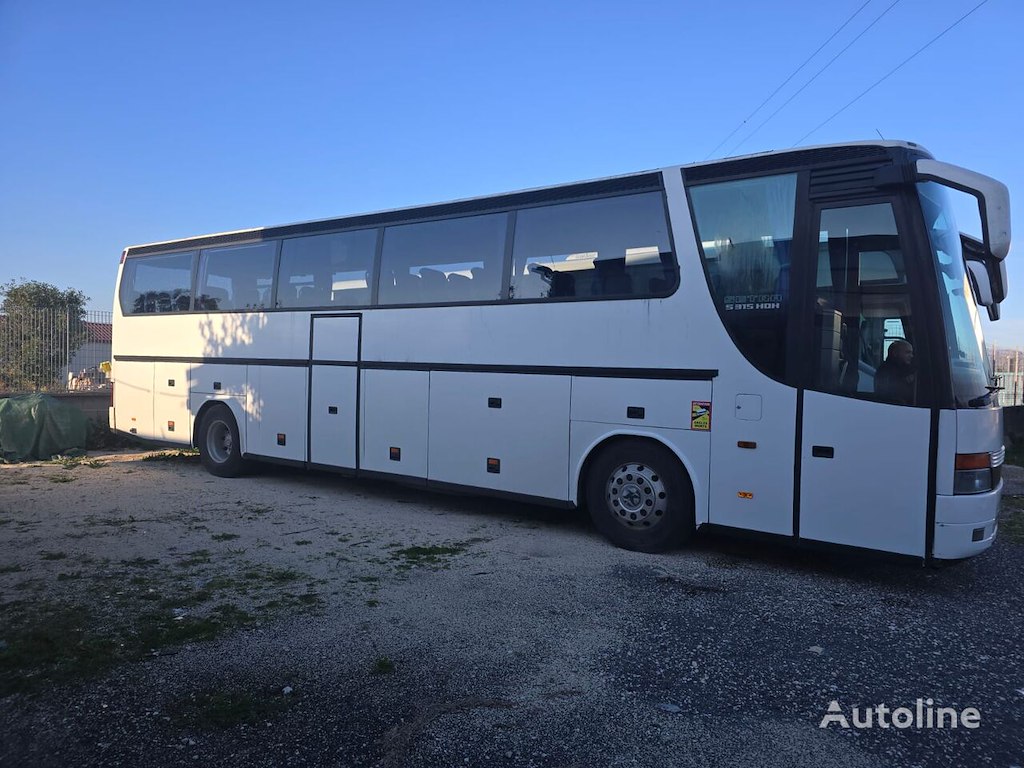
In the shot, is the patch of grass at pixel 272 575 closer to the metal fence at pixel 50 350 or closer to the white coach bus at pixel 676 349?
the white coach bus at pixel 676 349

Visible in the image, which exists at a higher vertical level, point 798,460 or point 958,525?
point 798,460

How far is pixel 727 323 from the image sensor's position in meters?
6.00

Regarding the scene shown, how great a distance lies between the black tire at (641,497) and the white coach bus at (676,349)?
0.02m

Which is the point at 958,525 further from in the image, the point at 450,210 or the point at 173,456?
the point at 173,456

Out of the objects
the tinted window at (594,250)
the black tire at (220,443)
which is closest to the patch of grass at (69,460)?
the black tire at (220,443)

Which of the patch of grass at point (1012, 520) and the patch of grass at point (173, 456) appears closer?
the patch of grass at point (1012, 520)

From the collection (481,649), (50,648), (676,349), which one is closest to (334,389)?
(676,349)

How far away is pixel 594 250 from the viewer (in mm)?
6848

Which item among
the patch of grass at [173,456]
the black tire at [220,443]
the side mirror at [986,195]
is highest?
the side mirror at [986,195]

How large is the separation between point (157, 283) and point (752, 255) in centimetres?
975

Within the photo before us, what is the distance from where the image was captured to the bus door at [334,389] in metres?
8.96

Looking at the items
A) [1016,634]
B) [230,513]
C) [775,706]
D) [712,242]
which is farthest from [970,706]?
[230,513]

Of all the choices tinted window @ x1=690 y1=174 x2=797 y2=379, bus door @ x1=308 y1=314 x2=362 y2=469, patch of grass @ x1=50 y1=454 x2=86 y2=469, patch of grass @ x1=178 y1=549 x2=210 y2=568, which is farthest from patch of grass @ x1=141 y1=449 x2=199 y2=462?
tinted window @ x1=690 y1=174 x2=797 y2=379

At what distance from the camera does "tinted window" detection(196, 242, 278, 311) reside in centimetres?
994
